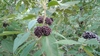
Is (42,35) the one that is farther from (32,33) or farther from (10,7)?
(10,7)

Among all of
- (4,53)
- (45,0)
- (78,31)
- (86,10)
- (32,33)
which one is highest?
(45,0)

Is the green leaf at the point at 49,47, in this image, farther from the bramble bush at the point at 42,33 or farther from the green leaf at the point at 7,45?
the green leaf at the point at 7,45

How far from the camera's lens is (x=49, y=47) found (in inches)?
41.9

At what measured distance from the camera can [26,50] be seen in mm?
1167

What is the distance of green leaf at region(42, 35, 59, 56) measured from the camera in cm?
105

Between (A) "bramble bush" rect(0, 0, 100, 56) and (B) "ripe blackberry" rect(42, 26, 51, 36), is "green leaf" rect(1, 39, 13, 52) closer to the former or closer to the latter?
(A) "bramble bush" rect(0, 0, 100, 56)

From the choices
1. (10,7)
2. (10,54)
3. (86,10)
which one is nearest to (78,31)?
(86,10)

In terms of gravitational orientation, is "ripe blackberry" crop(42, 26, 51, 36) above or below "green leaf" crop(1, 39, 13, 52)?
above

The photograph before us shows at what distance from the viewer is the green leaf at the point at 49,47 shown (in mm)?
1046

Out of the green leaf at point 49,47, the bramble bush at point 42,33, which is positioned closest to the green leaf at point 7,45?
the bramble bush at point 42,33

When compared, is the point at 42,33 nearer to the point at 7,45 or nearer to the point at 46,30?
the point at 46,30

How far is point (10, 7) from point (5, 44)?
1.23 metres

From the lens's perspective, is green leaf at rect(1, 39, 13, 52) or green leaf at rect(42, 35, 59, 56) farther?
green leaf at rect(1, 39, 13, 52)

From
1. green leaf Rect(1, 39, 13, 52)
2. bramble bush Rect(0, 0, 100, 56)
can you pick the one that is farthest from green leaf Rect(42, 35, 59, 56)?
green leaf Rect(1, 39, 13, 52)
